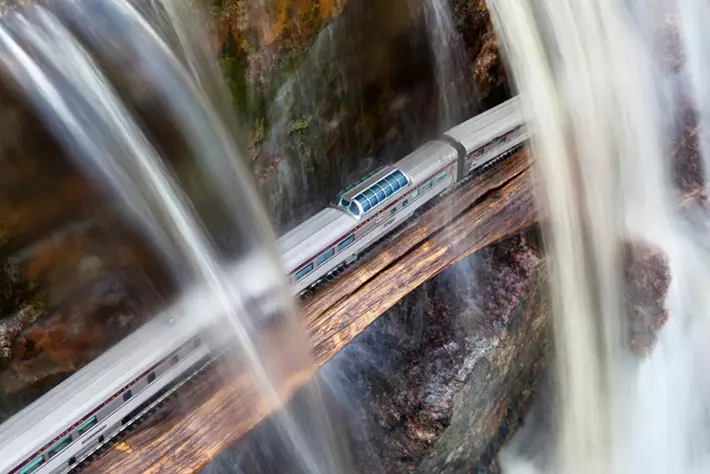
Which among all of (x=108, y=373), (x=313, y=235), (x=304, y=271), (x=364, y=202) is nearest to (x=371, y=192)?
(x=364, y=202)

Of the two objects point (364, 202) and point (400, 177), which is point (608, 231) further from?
point (364, 202)

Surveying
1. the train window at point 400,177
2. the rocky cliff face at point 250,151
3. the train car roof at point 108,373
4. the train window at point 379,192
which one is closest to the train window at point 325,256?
the train car roof at point 108,373

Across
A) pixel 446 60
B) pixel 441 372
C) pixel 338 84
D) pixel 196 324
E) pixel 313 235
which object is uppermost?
pixel 338 84

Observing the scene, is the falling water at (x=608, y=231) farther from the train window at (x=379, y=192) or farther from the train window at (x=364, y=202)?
the train window at (x=364, y=202)

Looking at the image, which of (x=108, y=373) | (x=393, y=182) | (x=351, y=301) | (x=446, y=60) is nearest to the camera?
(x=108, y=373)

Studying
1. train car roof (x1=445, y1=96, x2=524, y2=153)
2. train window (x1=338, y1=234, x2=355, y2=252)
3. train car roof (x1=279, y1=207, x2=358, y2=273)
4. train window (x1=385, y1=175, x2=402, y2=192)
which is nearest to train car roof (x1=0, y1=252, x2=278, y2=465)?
train car roof (x1=279, y1=207, x2=358, y2=273)

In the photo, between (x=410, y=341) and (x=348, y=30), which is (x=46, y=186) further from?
(x=410, y=341)
